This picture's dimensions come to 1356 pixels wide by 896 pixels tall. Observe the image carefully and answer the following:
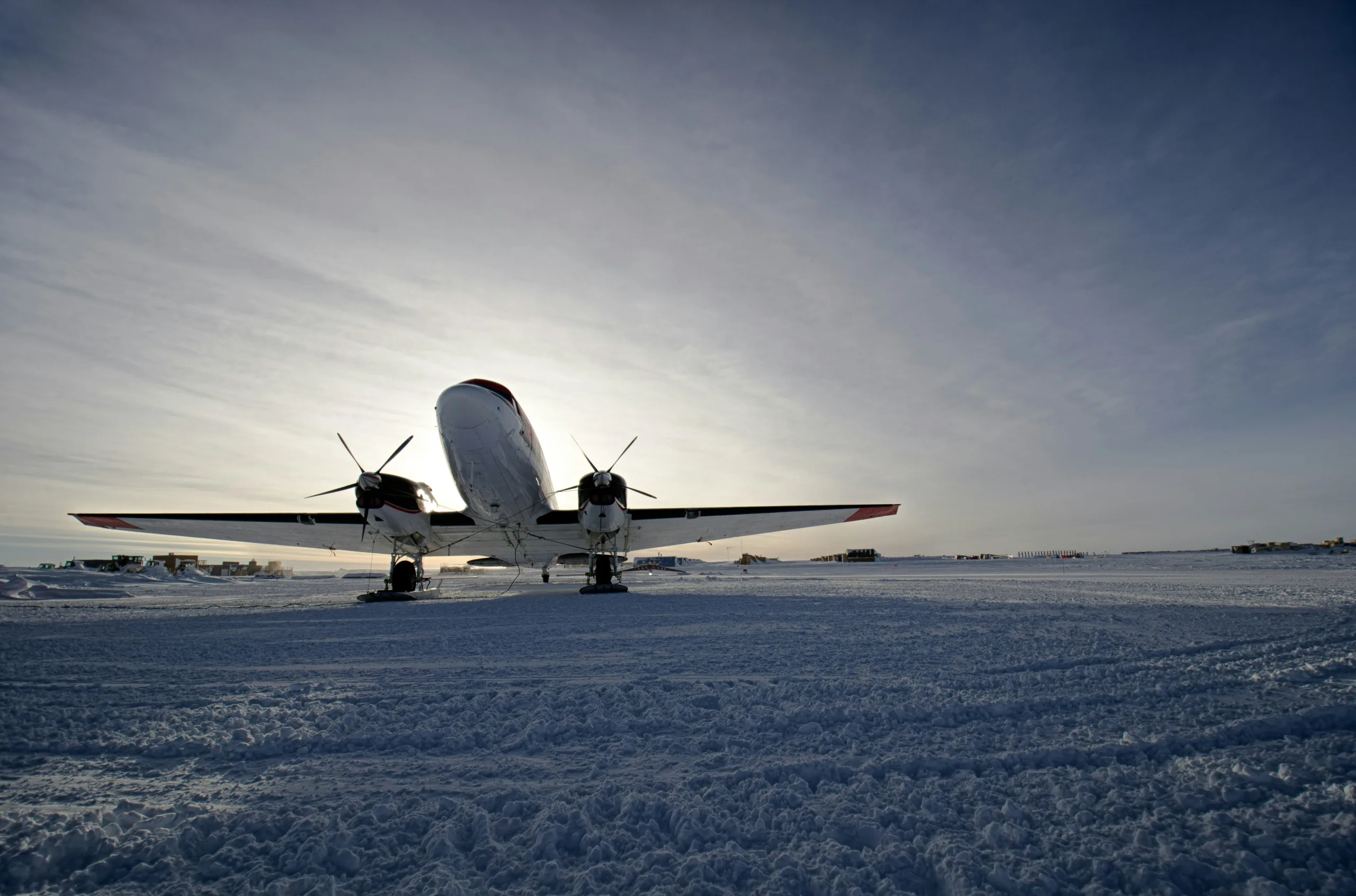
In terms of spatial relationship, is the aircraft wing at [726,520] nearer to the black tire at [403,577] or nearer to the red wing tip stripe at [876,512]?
the red wing tip stripe at [876,512]

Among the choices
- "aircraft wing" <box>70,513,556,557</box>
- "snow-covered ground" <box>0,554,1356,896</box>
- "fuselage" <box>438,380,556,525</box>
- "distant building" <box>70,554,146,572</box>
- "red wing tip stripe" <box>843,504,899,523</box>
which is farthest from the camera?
"distant building" <box>70,554,146,572</box>

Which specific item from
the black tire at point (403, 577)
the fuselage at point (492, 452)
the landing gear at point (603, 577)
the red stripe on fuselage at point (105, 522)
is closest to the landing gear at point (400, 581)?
the black tire at point (403, 577)

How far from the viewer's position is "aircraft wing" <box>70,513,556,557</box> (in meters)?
18.1

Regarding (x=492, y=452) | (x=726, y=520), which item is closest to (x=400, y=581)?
(x=492, y=452)

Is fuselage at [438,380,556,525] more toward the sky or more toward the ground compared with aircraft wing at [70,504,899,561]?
more toward the sky

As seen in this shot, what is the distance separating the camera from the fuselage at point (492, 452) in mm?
12836

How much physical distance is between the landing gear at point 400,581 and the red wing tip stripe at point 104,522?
985 centimetres

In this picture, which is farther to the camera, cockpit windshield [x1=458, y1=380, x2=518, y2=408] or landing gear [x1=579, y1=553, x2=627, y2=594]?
landing gear [x1=579, y1=553, x2=627, y2=594]

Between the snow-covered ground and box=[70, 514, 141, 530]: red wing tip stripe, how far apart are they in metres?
18.9

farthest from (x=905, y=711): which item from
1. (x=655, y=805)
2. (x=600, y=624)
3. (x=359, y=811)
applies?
(x=600, y=624)

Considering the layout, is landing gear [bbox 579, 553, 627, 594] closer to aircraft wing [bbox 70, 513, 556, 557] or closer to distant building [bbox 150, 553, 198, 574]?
aircraft wing [bbox 70, 513, 556, 557]

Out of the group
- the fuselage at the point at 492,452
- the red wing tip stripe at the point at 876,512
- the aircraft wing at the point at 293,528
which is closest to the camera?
the fuselage at the point at 492,452

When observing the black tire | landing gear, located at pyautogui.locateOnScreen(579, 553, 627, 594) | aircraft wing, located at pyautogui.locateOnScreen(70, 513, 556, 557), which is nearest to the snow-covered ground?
landing gear, located at pyautogui.locateOnScreen(579, 553, 627, 594)

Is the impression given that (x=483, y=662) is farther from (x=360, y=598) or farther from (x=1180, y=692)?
(x=360, y=598)
